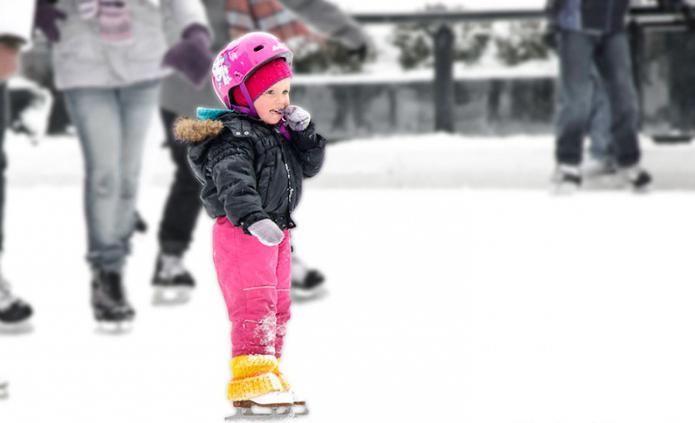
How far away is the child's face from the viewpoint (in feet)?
8.22

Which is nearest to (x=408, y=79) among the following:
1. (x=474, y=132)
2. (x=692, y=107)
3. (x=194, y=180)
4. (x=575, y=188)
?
(x=474, y=132)

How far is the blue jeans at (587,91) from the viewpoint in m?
6.91

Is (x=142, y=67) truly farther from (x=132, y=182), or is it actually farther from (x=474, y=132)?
(x=474, y=132)

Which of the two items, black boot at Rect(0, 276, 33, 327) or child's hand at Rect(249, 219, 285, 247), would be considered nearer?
child's hand at Rect(249, 219, 285, 247)

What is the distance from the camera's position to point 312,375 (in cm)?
334

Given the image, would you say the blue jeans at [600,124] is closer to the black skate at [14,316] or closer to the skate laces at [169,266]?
the skate laces at [169,266]

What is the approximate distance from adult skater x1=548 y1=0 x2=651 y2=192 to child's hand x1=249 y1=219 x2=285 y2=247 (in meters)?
4.73

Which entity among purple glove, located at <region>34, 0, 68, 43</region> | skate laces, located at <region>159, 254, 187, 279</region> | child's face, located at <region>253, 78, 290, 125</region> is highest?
purple glove, located at <region>34, 0, 68, 43</region>

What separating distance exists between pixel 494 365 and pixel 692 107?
5.83 metres

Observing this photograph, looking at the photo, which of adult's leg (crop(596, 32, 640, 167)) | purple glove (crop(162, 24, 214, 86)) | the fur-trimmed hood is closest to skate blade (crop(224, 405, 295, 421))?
the fur-trimmed hood

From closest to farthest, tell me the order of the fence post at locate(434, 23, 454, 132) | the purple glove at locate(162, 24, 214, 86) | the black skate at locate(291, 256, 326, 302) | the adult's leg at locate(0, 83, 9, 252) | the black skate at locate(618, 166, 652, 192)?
the purple glove at locate(162, 24, 214, 86) < the adult's leg at locate(0, 83, 9, 252) < the black skate at locate(291, 256, 326, 302) < the black skate at locate(618, 166, 652, 192) < the fence post at locate(434, 23, 454, 132)

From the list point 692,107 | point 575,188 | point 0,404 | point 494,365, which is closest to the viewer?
point 0,404

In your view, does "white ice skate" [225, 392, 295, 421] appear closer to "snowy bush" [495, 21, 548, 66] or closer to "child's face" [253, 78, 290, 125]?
"child's face" [253, 78, 290, 125]

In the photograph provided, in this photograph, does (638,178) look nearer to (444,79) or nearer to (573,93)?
(573,93)
